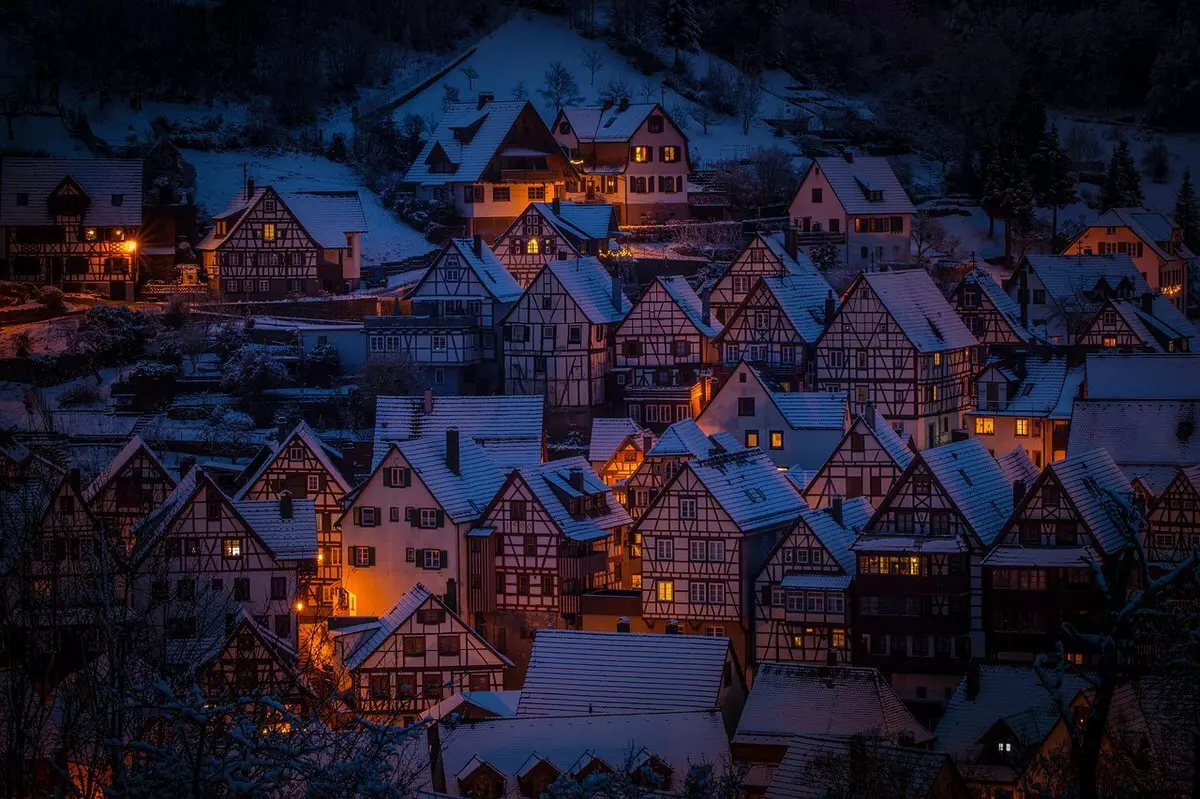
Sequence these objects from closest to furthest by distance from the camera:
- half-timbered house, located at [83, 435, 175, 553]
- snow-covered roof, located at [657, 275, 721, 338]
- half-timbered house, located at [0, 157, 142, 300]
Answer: half-timbered house, located at [83, 435, 175, 553] < snow-covered roof, located at [657, 275, 721, 338] < half-timbered house, located at [0, 157, 142, 300]

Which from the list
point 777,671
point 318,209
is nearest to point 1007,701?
point 777,671

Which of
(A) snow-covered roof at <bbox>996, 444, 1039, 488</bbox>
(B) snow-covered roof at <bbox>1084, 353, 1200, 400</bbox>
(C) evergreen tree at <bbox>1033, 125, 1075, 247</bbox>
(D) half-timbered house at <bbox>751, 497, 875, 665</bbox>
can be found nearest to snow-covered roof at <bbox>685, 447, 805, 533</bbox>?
(D) half-timbered house at <bbox>751, 497, 875, 665</bbox>

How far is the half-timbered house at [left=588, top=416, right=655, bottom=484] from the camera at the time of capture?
66.8m

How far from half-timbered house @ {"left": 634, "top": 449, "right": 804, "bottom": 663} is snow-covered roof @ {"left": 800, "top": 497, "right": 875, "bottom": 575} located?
Result: 2.91 feet

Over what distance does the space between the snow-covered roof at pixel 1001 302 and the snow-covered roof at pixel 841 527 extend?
17.8 meters

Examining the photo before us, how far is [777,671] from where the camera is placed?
169 feet

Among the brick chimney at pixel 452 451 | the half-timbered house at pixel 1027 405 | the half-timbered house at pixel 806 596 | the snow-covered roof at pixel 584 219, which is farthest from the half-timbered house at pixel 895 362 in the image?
the snow-covered roof at pixel 584 219

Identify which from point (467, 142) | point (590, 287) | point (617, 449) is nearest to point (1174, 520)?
point (617, 449)

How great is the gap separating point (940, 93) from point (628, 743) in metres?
69.2

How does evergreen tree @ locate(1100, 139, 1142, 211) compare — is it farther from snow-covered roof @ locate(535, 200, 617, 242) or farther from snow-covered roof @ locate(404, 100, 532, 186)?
snow-covered roof @ locate(404, 100, 532, 186)

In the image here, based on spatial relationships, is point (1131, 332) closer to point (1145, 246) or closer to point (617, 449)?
point (1145, 246)

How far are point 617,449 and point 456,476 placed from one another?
7.08m

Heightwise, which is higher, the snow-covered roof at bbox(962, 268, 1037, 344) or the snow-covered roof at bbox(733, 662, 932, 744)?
the snow-covered roof at bbox(962, 268, 1037, 344)

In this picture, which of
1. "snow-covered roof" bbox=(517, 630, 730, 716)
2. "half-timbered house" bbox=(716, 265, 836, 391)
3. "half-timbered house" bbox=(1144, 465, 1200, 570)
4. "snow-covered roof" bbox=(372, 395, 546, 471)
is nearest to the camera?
"snow-covered roof" bbox=(517, 630, 730, 716)
